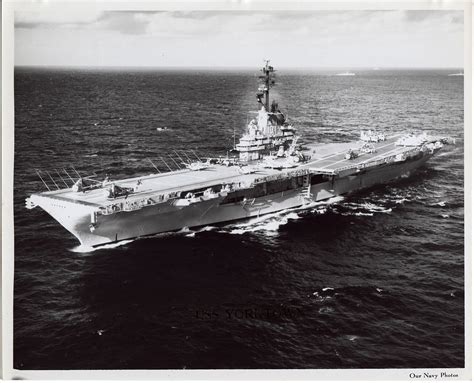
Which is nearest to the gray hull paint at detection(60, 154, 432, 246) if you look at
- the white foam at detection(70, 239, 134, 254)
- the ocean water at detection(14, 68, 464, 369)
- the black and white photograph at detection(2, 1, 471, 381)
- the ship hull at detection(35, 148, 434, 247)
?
the ship hull at detection(35, 148, 434, 247)

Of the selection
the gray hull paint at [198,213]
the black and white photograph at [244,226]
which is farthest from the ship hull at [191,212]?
the black and white photograph at [244,226]

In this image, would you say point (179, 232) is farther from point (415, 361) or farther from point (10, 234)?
point (415, 361)

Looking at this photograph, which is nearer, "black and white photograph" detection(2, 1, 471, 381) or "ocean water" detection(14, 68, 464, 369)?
"ocean water" detection(14, 68, 464, 369)

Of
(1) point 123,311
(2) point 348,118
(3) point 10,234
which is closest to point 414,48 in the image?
(1) point 123,311

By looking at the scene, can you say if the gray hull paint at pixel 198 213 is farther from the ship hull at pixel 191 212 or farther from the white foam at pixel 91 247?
the white foam at pixel 91 247

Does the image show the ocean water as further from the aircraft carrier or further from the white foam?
the aircraft carrier

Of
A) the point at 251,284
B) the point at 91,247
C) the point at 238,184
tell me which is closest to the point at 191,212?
the point at 238,184
